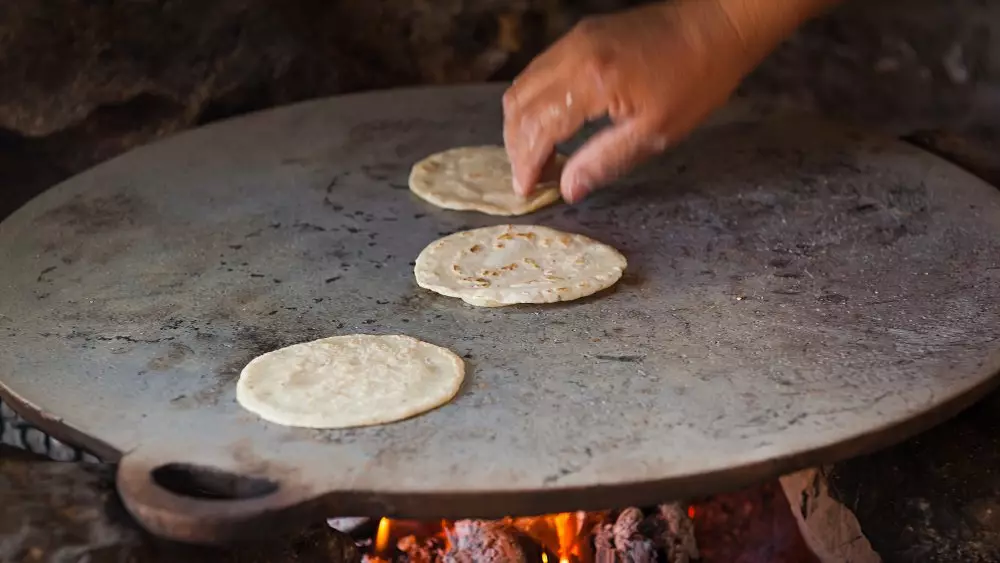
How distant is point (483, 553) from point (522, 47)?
1677 millimetres

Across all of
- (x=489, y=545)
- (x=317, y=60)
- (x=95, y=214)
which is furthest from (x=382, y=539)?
(x=317, y=60)

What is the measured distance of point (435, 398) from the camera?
1412mm

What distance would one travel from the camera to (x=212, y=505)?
48.3 inches

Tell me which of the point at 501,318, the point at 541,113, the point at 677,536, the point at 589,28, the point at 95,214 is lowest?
the point at 677,536

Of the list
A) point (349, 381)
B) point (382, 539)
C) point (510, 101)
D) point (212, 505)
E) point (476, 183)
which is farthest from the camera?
point (476, 183)

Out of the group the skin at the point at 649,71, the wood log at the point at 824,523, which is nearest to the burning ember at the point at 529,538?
the wood log at the point at 824,523

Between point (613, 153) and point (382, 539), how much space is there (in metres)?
0.81

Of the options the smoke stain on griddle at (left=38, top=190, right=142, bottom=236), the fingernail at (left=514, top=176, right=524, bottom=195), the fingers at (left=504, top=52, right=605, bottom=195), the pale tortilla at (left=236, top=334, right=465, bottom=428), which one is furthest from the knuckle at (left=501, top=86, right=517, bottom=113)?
the smoke stain on griddle at (left=38, top=190, right=142, bottom=236)

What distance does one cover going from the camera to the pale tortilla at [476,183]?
6.81 feet

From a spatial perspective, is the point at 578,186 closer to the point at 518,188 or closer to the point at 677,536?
the point at 518,188

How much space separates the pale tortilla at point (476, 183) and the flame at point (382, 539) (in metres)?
0.65

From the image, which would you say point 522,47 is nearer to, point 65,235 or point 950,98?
point 950,98

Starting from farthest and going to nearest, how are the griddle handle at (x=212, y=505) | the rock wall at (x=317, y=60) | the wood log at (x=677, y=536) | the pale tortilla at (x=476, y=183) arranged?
the rock wall at (x=317, y=60), the pale tortilla at (x=476, y=183), the wood log at (x=677, y=536), the griddle handle at (x=212, y=505)

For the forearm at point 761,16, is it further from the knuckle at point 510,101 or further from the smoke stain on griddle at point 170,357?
the smoke stain on griddle at point 170,357
